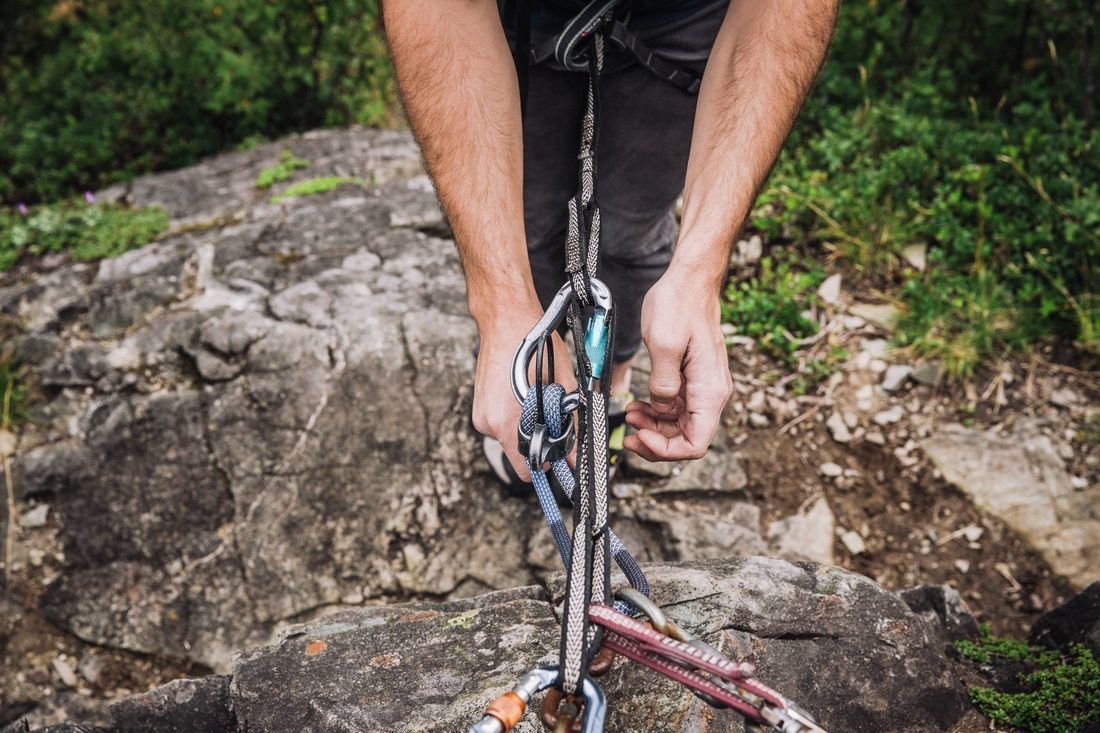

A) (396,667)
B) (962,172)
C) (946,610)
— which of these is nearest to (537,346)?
(396,667)

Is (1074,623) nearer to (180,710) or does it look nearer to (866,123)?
(180,710)

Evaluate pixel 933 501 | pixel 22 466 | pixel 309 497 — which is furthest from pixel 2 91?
pixel 933 501

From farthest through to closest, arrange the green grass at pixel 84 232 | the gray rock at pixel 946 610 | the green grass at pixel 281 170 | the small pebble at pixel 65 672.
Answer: the green grass at pixel 281 170
the green grass at pixel 84 232
the small pebble at pixel 65 672
the gray rock at pixel 946 610

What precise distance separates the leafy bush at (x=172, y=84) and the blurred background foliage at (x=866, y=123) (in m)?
0.02

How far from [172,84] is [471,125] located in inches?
197

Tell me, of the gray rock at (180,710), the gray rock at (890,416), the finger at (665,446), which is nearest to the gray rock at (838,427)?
the gray rock at (890,416)

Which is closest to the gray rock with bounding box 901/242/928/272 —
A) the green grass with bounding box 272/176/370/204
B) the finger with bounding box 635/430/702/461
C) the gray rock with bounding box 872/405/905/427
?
the gray rock with bounding box 872/405/905/427

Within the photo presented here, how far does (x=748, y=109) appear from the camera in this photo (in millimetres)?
1476

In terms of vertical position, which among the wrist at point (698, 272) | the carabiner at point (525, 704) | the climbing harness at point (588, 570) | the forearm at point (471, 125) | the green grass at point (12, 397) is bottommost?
the green grass at point (12, 397)

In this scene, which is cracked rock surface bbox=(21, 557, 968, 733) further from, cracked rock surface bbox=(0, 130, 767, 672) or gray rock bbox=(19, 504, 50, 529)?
gray rock bbox=(19, 504, 50, 529)

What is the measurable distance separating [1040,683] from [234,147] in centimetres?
561

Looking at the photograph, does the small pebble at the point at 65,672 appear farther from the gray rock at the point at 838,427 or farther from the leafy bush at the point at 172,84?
the leafy bush at the point at 172,84

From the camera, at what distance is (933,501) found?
284 cm

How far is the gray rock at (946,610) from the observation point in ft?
6.46
